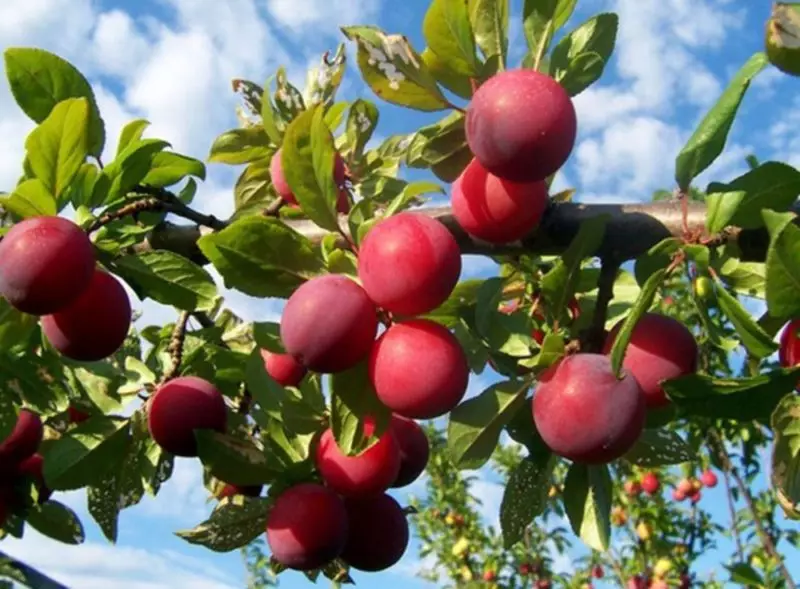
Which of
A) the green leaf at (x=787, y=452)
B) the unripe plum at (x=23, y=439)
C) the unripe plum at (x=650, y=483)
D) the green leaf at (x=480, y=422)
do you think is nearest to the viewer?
the green leaf at (x=787, y=452)

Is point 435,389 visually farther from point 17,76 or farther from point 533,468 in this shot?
point 17,76

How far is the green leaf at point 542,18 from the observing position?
1.20 meters

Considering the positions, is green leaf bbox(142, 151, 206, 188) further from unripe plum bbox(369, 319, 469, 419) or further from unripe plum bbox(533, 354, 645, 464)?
unripe plum bbox(533, 354, 645, 464)

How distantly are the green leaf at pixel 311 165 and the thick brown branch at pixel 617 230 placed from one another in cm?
6

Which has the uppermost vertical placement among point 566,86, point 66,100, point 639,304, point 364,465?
point 566,86

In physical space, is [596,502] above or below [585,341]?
below

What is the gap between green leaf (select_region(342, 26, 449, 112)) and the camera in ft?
4.03

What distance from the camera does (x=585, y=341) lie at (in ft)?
3.95

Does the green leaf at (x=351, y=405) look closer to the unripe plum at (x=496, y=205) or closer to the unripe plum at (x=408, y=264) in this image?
the unripe plum at (x=408, y=264)

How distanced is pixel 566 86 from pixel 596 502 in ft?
1.94

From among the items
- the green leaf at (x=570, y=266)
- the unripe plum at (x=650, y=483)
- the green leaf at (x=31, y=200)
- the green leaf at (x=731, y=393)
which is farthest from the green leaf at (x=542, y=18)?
the unripe plum at (x=650, y=483)

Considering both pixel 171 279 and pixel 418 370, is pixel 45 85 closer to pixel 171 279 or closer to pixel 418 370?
pixel 171 279

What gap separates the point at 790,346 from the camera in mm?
1103

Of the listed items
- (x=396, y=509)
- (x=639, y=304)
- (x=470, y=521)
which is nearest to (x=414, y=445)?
(x=396, y=509)
